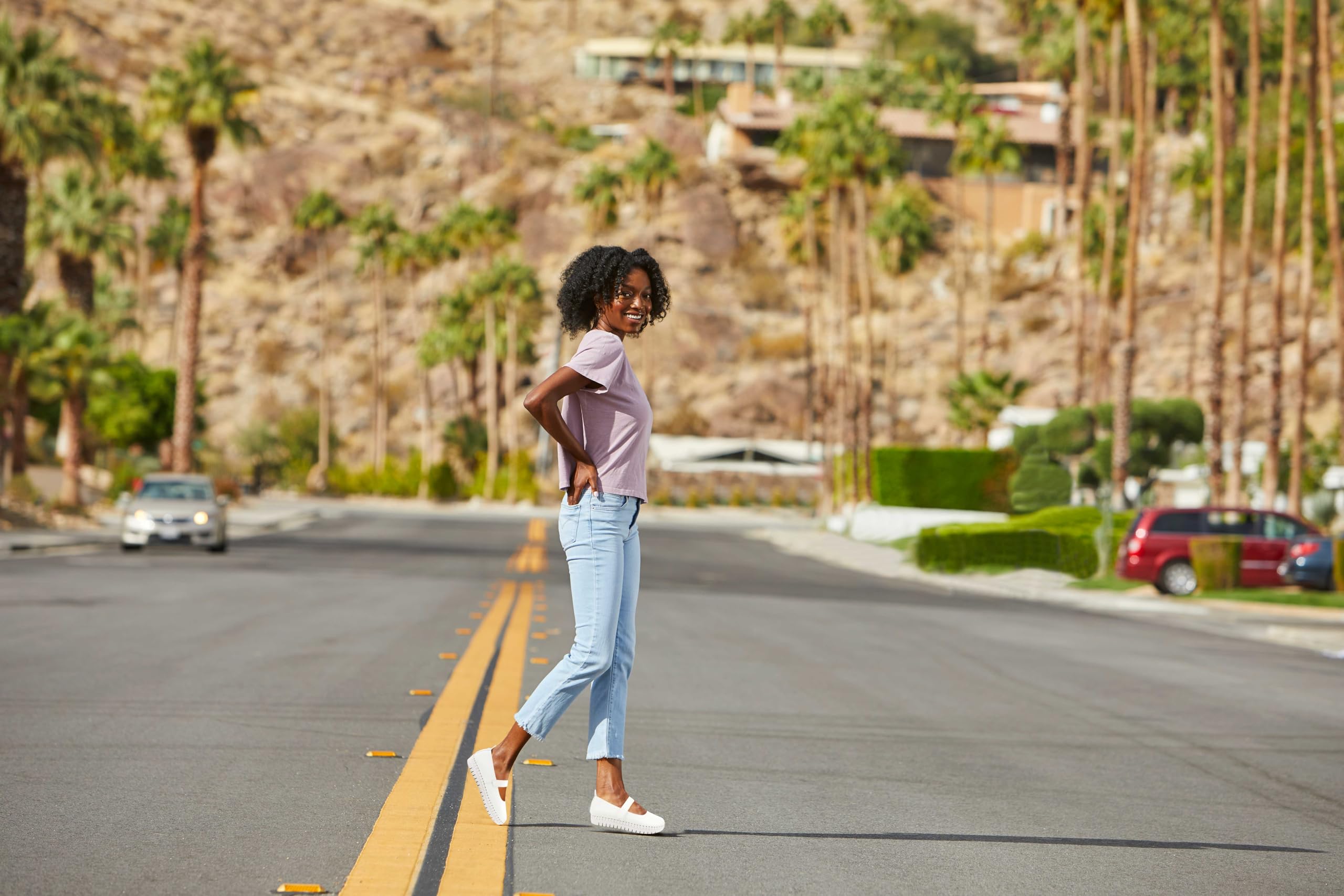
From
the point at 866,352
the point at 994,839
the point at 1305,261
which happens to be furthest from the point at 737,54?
the point at 994,839

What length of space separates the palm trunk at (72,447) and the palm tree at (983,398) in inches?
1189

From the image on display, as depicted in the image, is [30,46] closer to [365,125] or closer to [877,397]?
[877,397]

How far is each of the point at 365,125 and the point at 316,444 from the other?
160 feet

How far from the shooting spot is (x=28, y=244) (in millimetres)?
61312

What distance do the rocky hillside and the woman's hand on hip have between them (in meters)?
75.1

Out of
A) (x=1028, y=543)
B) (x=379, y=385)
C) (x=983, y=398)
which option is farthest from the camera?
(x=379, y=385)

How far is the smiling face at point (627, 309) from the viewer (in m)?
5.77

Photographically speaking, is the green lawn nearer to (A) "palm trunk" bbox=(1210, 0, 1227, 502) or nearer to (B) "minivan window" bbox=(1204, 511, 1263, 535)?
(B) "minivan window" bbox=(1204, 511, 1263, 535)

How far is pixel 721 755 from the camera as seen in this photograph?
800 centimetres

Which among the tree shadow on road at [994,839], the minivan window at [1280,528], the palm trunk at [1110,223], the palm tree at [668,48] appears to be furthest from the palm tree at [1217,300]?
the palm tree at [668,48]

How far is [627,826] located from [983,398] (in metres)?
50.1

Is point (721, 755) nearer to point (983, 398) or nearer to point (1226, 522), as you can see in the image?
point (1226, 522)

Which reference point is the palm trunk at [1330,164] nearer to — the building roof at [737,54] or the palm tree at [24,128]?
the palm tree at [24,128]

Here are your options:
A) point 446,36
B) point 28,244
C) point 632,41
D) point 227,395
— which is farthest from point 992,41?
point 28,244
